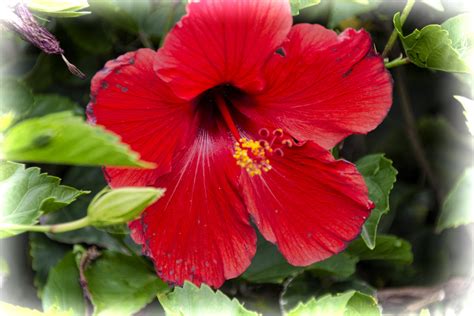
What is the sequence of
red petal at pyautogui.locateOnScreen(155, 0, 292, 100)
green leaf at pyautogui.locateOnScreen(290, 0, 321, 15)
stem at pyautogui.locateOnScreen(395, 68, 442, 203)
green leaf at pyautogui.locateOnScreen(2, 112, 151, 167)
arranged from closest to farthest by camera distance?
green leaf at pyautogui.locateOnScreen(2, 112, 151, 167) < red petal at pyautogui.locateOnScreen(155, 0, 292, 100) < green leaf at pyautogui.locateOnScreen(290, 0, 321, 15) < stem at pyautogui.locateOnScreen(395, 68, 442, 203)

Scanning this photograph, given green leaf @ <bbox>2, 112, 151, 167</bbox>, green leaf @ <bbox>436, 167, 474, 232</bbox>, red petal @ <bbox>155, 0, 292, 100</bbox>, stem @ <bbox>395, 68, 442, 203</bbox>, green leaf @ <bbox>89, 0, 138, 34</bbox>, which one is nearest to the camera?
green leaf @ <bbox>2, 112, 151, 167</bbox>

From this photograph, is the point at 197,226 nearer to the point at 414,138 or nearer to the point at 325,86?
the point at 325,86

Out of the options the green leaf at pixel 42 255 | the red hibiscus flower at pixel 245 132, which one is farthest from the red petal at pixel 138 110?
the green leaf at pixel 42 255

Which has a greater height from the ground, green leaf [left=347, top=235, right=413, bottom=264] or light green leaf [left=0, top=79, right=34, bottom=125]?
light green leaf [left=0, top=79, right=34, bottom=125]

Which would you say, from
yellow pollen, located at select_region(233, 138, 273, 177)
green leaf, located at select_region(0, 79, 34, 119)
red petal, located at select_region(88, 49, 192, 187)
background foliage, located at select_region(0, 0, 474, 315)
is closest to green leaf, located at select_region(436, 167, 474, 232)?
background foliage, located at select_region(0, 0, 474, 315)

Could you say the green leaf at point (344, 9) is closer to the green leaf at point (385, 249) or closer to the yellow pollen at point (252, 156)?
the yellow pollen at point (252, 156)

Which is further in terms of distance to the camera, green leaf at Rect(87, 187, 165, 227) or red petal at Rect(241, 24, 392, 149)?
red petal at Rect(241, 24, 392, 149)

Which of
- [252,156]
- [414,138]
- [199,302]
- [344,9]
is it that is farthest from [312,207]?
[414,138]

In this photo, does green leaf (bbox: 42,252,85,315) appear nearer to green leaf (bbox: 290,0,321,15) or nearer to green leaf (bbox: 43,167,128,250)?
green leaf (bbox: 43,167,128,250)
